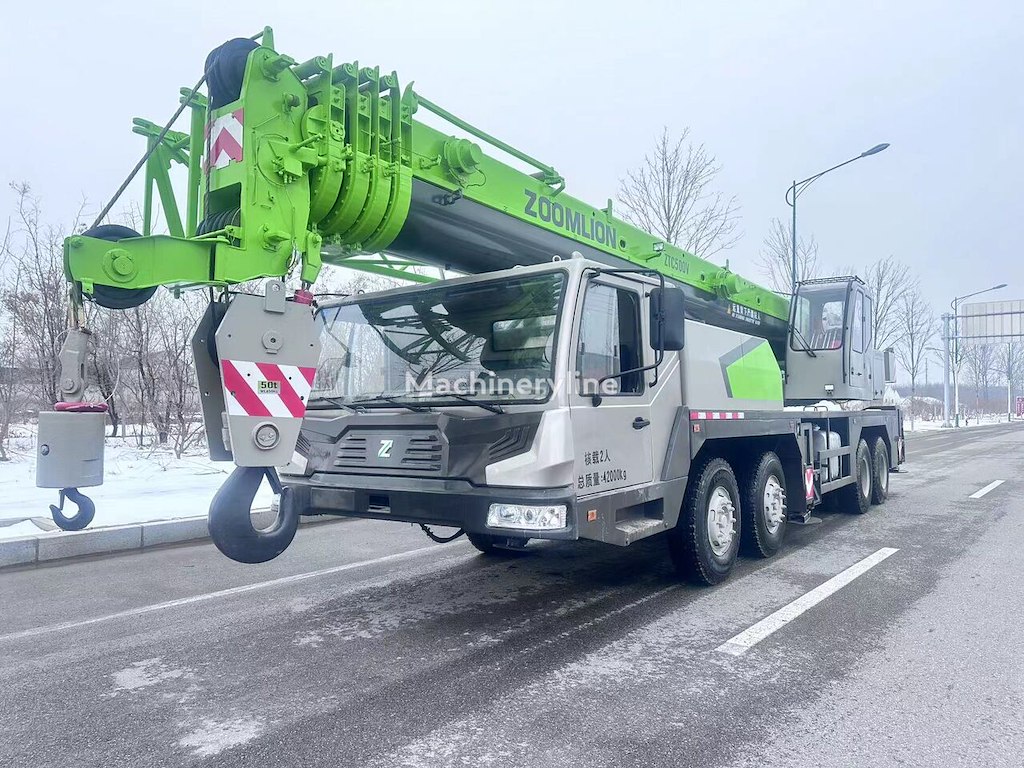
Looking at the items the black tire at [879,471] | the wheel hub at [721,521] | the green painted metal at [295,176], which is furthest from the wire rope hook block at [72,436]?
Answer: the black tire at [879,471]

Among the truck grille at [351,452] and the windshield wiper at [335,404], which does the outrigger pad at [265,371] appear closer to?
the truck grille at [351,452]

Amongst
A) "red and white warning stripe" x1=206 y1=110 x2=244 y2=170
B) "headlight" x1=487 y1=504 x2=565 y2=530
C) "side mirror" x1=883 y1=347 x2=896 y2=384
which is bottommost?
"headlight" x1=487 y1=504 x2=565 y2=530

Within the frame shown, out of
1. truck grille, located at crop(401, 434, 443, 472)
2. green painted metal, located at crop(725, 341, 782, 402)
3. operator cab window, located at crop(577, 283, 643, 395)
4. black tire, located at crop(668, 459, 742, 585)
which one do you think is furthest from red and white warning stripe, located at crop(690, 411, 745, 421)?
truck grille, located at crop(401, 434, 443, 472)

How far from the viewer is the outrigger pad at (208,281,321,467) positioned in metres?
3.74

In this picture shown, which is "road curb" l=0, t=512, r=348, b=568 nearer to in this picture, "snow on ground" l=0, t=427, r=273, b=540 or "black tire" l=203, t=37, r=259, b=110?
"snow on ground" l=0, t=427, r=273, b=540

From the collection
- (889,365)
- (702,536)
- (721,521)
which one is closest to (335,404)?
(702,536)

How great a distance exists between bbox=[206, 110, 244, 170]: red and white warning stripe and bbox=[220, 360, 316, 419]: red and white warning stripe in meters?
1.17

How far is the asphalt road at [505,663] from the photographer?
304 cm

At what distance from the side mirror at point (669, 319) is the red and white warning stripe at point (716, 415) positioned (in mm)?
832

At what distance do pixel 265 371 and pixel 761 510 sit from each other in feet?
14.4

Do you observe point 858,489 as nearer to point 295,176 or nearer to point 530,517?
point 530,517

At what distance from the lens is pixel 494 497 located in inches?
160

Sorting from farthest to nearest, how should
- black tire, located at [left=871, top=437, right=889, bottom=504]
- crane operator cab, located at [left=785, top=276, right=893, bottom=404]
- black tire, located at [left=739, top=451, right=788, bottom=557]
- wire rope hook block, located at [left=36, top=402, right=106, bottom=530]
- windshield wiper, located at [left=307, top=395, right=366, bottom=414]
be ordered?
black tire, located at [left=871, top=437, right=889, bottom=504] < crane operator cab, located at [left=785, top=276, right=893, bottom=404] < black tire, located at [left=739, top=451, right=788, bottom=557] < windshield wiper, located at [left=307, top=395, right=366, bottom=414] < wire rope hook block, located at [left=36, top=402, right=106, bottom=530]

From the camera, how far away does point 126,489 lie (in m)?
9.65
